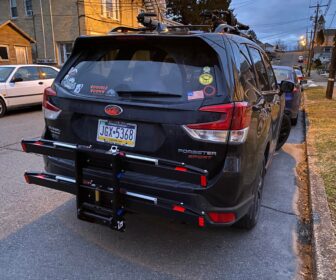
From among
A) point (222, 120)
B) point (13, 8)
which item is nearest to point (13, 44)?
point (13, 8)

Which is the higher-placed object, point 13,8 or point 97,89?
point 13,8

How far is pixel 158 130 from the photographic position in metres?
2.82

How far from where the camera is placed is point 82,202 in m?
3.04

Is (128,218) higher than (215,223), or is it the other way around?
(215,223)

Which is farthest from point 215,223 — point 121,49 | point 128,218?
point 121,49

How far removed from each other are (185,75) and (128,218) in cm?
180

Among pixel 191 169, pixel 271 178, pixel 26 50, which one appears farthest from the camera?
pixel 26 50

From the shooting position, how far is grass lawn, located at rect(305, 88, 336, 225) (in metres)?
4.82

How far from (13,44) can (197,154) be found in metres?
20.7

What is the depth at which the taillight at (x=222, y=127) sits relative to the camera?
2.65 meters

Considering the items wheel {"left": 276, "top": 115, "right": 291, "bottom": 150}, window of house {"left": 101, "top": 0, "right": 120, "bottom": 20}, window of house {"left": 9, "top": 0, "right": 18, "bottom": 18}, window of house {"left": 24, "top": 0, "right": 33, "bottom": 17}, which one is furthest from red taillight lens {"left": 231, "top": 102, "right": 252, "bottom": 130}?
window of house {"left": 9, "top": 0, "right": 18, "bottom": 18}

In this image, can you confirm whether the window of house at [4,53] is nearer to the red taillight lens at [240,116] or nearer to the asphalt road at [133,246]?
the asphalt road at [133,246]

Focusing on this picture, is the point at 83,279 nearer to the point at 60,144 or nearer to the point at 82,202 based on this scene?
the point at 82,202

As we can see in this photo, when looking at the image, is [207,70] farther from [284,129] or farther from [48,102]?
[284,129]
